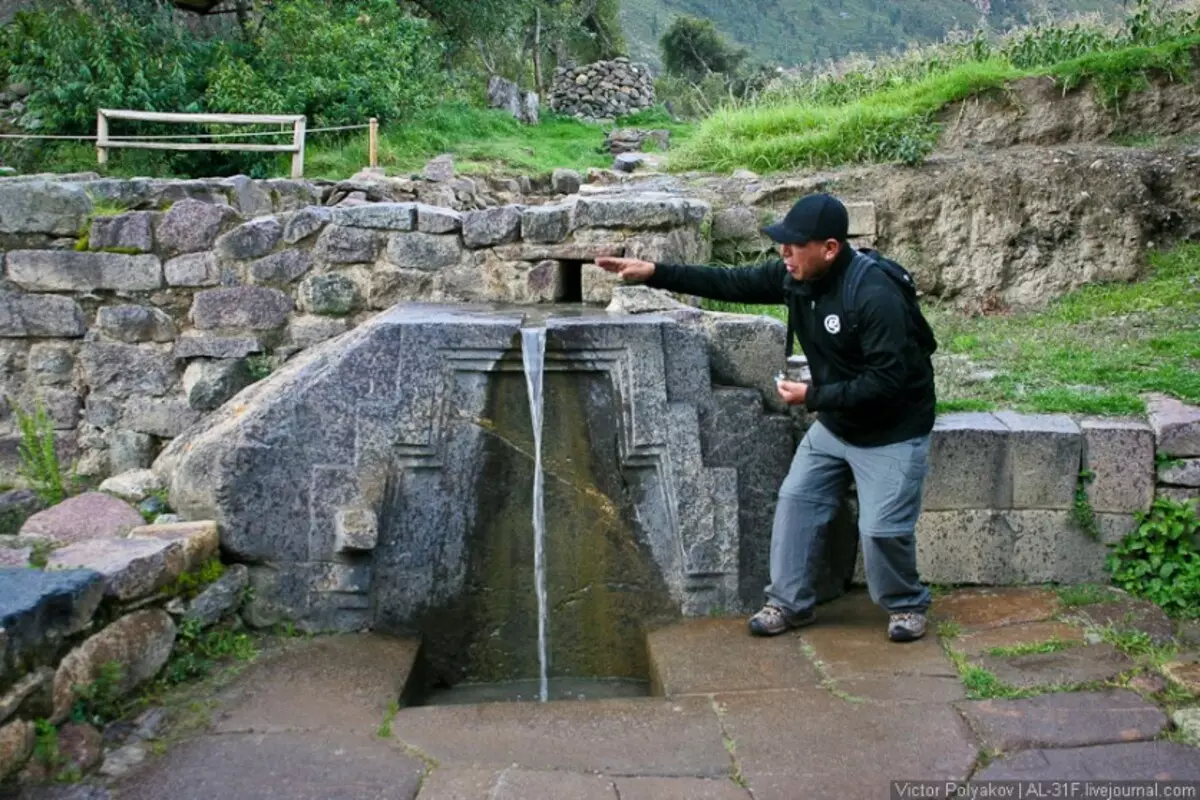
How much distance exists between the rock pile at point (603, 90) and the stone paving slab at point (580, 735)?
68.5 feet

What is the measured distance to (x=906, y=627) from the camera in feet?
12.9

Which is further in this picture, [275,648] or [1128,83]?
[1128,83]

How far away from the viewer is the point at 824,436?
13.2ft

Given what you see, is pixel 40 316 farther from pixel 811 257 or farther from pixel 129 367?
pixel 811 257

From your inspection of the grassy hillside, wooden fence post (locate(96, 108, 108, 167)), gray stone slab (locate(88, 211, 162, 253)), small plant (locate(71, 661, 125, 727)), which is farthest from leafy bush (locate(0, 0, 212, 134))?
Result: the grassy hillside

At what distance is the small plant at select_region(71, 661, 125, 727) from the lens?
127 inches

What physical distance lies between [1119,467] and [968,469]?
0.59m

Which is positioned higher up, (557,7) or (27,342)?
(557,7)

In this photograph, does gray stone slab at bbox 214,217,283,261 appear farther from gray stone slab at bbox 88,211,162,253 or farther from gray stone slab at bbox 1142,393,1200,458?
gray stone slab at bbox 1142,393,1200,458

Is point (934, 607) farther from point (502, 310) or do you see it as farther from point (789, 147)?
point (789, 147)

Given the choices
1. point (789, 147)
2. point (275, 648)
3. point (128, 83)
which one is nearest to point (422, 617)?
point (275, 648)

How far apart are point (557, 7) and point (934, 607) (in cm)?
2363

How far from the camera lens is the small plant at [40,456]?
530 cm

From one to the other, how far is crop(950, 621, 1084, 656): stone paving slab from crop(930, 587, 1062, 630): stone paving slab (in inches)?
2.3
